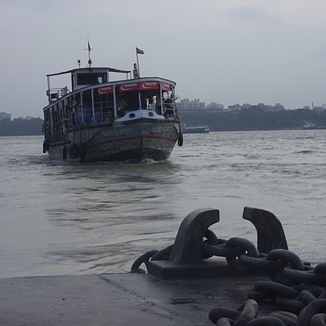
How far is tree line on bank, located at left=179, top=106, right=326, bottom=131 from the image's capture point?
161m

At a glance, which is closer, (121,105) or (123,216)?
(123,216)

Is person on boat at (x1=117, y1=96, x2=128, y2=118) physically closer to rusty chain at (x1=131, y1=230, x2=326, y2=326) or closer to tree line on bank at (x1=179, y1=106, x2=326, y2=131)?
rusty chain at (x1=131, y1=230, x2=326, y2=326)

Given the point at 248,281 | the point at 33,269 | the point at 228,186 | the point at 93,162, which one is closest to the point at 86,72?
the point at 93,162

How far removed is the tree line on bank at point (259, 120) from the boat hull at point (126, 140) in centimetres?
13836

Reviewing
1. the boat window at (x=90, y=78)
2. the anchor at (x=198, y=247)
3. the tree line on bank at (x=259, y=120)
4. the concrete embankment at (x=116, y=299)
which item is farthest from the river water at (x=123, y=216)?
the tree line on bank at (x=259, y=120)

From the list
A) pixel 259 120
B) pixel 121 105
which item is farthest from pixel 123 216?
pixel 259 120

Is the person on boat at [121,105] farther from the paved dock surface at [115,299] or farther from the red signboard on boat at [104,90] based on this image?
the paved dock surface at [115,299]

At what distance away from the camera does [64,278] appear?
3.40 metres

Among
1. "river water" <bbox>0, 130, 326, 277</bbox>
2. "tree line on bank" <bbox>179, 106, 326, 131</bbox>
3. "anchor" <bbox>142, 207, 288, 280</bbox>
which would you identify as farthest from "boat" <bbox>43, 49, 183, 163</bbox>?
"tree line on bank" <bbox>179, 106, 326, 131</bbox>

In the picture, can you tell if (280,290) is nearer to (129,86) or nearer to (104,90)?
(129,86)

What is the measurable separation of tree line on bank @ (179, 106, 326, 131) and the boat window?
13494 centimetres

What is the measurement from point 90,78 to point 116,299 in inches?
1034

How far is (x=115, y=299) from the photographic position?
2.89 m

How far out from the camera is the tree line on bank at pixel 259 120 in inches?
6324
